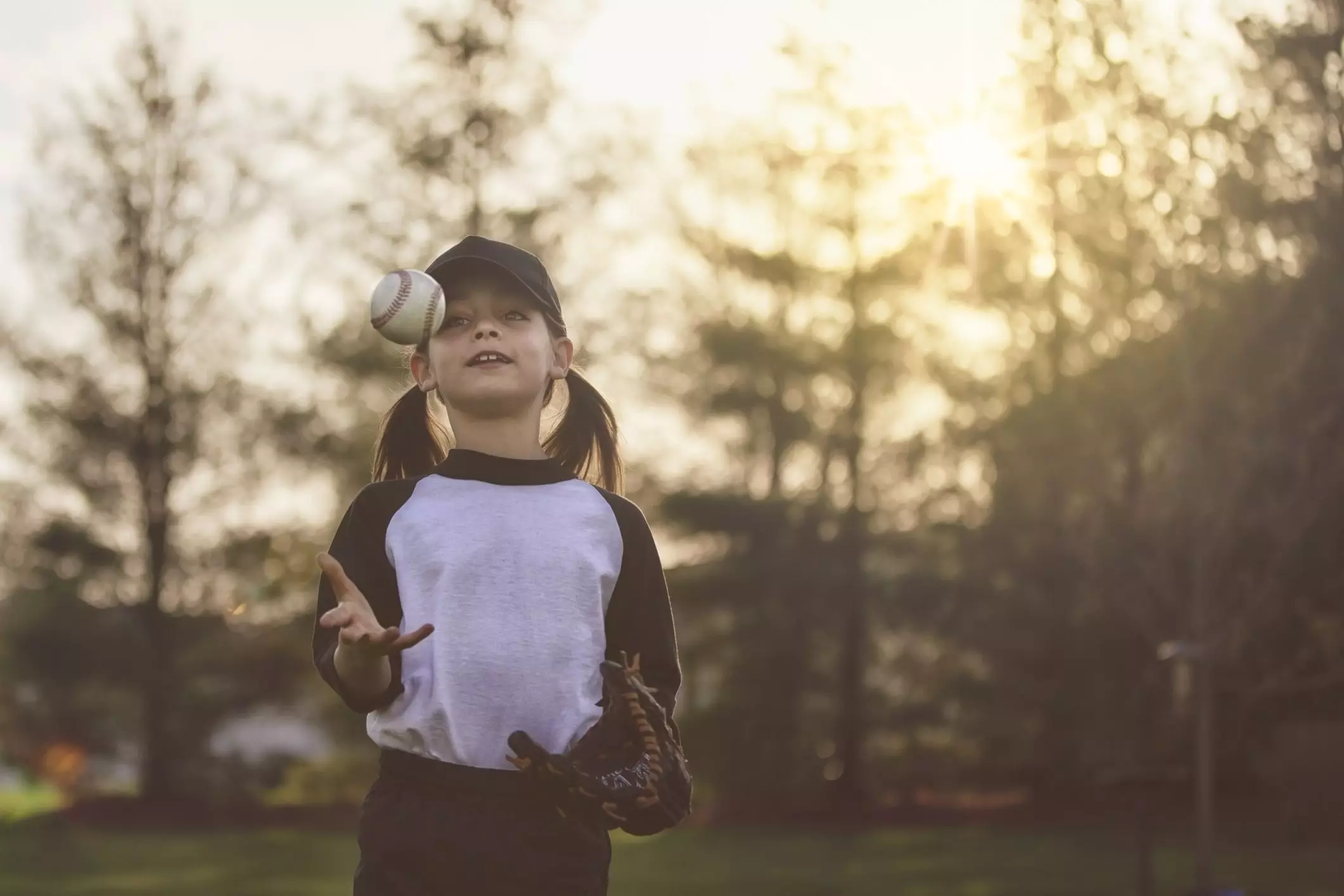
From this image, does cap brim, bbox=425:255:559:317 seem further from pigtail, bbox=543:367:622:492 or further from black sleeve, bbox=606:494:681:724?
black sleeve, bbox=606:494:681:724

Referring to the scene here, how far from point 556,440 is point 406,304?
1.68 ft

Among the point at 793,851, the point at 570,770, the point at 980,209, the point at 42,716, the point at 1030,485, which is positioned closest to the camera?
the point at 570,770

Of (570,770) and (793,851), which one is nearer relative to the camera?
(570,770)

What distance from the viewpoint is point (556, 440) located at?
10.9 ft

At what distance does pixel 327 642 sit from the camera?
113 inches

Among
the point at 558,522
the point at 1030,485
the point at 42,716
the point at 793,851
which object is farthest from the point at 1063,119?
the point at 42,716

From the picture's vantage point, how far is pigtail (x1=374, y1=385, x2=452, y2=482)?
3287 millimetres

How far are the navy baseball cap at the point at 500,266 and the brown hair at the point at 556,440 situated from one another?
22 cm

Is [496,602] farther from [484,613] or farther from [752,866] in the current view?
[752,866]

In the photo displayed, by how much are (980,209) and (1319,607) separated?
673 centimetres

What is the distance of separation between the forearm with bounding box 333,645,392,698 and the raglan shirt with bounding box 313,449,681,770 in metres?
0.02

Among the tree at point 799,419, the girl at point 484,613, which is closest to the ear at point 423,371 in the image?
the girl at point 484,613

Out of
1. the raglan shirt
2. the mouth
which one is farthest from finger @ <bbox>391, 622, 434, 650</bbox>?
the mouth

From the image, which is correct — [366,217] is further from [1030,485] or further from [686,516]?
[1030,485]
